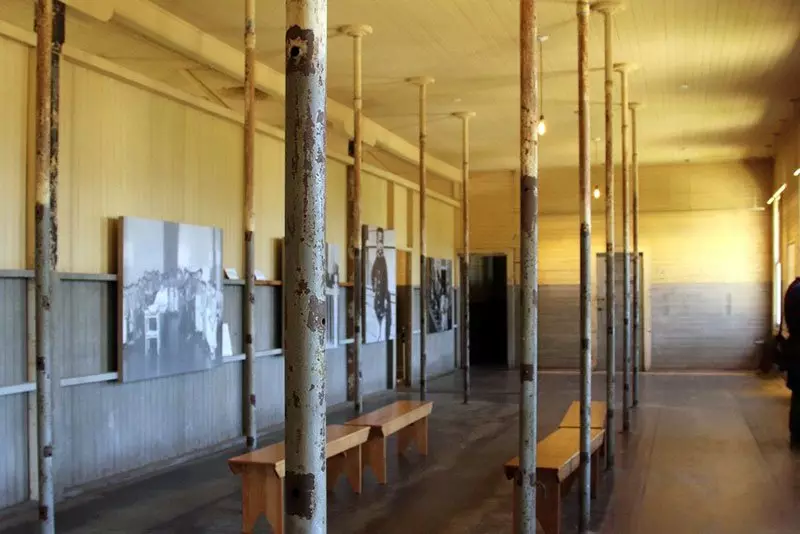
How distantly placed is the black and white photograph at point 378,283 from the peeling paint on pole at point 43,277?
23.7 ft

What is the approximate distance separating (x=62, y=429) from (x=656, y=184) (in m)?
13.1

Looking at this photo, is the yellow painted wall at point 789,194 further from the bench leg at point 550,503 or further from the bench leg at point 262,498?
the bench leg at point 262,498

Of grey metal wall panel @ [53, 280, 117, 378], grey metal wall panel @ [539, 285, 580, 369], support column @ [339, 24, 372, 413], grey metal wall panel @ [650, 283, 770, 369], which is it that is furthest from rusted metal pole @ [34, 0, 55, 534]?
grey metal wall panel @ [650, 283, 770, 369]

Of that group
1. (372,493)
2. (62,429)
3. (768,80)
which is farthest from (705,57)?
(62,429)

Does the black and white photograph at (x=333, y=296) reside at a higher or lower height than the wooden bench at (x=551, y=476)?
higher

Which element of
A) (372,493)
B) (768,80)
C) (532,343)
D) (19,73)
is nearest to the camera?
(532,343)

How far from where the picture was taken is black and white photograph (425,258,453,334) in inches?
585

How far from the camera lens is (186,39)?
8102 mm

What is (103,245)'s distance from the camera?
6.68 meters

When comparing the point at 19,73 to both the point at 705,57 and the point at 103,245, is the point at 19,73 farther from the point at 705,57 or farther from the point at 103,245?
the point at 705,57

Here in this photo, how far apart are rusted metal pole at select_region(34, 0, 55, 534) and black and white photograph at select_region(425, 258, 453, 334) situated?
34.3 feet

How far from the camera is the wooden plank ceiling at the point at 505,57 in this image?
7.93 m

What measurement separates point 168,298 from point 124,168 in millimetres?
1167

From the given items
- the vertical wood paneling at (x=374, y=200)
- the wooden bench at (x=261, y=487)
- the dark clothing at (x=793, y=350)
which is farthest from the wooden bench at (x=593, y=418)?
the vertical wood paneling at (x=374, y=200)
